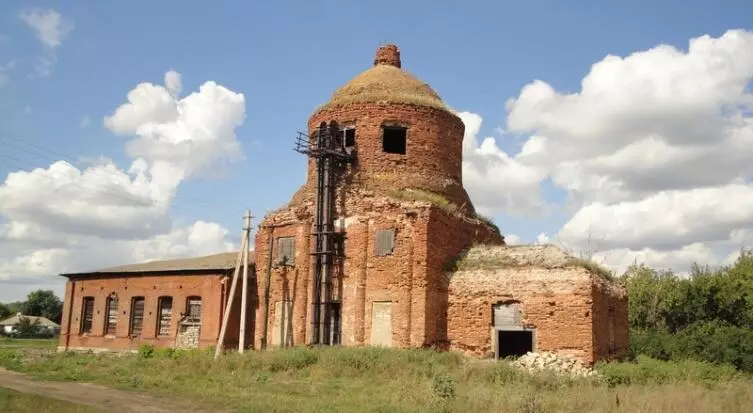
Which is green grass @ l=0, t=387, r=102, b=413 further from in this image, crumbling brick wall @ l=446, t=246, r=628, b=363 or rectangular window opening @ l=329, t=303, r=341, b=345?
crumbling brick wall @ l=446, t=246, r=628, b=363

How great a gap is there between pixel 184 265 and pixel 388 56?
42.7 ft

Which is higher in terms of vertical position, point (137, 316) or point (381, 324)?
point (381, 324)

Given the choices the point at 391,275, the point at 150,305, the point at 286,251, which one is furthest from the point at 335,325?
the point at 150,305

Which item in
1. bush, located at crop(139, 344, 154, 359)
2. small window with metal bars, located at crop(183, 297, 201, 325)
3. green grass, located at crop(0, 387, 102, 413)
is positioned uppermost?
small window with metal bars, located at crop(183, 297, 201, 325)

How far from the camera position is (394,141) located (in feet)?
86.0

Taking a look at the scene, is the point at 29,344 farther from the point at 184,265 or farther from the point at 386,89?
the point at 386,89

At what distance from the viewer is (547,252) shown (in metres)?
21.4

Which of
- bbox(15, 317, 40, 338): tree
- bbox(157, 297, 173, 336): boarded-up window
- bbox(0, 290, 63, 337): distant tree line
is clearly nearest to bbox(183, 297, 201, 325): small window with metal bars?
bbox(157, 297, 173, 336): boarded-up window

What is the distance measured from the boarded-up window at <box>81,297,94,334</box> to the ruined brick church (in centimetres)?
303

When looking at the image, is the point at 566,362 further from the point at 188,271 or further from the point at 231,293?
the point at 188,271

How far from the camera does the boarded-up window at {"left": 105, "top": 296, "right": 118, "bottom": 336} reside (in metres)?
29.7

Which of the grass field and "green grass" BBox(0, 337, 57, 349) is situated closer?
the grass field

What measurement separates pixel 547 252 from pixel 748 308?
71.0ft

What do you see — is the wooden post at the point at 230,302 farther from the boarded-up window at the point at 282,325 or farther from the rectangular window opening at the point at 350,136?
the rectangular window opening at the point at 350,136
